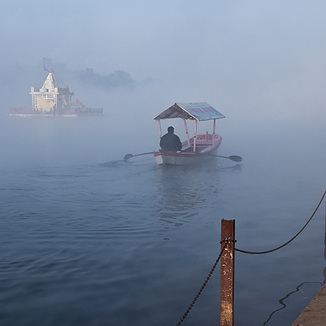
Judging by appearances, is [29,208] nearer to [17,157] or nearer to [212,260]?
[212,260]

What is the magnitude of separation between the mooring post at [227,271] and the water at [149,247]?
1578 mm

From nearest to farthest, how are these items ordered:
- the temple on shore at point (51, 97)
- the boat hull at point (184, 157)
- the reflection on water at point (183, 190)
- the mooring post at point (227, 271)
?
the mooring post at point (227, 271) → the reflection on water at point (183, 190) → the boat hull at point (184, 157) → the temple on shore at point (51, 97)

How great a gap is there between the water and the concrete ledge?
104 centimetres

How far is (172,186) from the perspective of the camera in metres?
23.9

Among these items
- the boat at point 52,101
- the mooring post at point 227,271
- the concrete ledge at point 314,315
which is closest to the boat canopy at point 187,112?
the concrete ledge at point 314,315

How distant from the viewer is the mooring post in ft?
24.2

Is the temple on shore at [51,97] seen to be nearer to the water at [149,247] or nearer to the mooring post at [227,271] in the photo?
the water at [149,247]

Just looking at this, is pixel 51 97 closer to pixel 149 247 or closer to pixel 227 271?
pixel 149 247

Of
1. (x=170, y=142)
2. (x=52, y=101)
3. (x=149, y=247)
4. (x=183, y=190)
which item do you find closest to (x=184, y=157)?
(x=170, y=142)

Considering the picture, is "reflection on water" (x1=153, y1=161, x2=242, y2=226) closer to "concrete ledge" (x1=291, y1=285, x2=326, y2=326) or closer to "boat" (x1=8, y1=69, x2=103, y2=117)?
"concrete ledge" (x1=291, y1=285, x2=326, y2=326)

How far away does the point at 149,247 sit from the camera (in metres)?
13.4

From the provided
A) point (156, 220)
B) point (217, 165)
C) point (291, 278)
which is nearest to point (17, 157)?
point (217, 165)

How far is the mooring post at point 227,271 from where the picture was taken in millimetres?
7391

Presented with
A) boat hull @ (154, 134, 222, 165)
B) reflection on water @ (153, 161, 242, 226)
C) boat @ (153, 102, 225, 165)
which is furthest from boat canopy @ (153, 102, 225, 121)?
reflection on water @ (153, 161, 242, 226)
